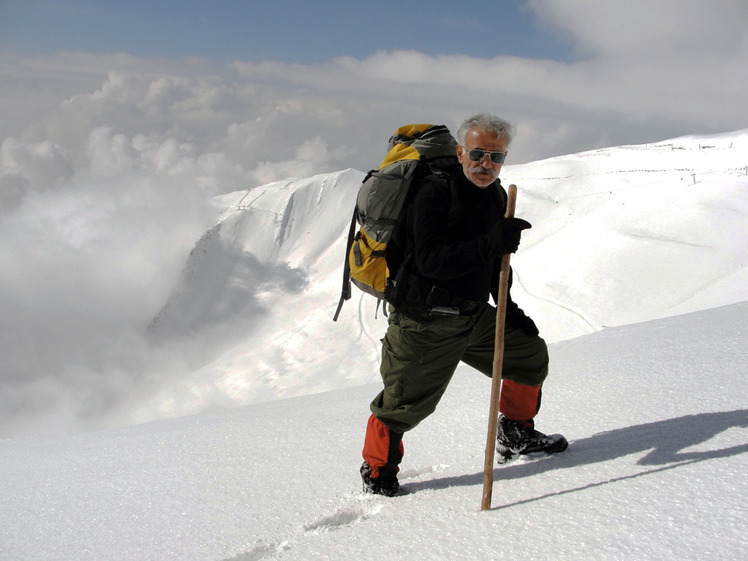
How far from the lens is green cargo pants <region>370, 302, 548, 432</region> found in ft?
8.98

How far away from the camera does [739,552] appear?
1.66 metres

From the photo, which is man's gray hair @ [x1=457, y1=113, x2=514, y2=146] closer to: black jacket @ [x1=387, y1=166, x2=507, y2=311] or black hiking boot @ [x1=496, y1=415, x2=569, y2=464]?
black jacket @ [x1=387, y1=166, x2=507, y2=311]

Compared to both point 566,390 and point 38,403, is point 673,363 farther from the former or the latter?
point 38,403

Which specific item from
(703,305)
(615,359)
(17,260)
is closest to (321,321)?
(703,305)

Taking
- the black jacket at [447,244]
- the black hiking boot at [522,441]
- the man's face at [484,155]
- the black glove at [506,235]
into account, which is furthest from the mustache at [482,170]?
the black hiking boot at [522,441]

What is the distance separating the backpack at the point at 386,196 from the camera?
2.57m

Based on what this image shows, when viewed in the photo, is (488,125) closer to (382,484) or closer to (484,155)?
(484,155)

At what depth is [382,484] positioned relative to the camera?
281 centimetres

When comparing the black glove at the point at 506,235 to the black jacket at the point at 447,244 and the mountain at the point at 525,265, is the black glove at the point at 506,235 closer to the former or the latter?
the black jacket at the point at 447,244

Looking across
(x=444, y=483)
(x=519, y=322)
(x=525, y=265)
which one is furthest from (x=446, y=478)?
A: (x=525, y=265)

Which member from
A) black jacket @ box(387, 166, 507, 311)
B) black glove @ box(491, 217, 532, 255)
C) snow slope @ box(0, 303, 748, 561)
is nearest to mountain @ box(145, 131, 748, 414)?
snow slope @ box(0, 303, 748, 561)

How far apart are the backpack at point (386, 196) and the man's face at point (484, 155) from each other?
0.17 metres

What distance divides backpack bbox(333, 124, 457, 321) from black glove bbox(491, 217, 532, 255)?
47 centimetres

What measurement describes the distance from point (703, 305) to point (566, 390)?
7.17 meters
